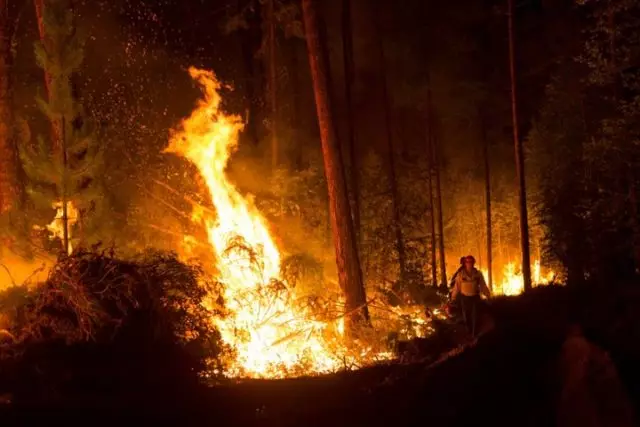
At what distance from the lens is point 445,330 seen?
40.4 ft

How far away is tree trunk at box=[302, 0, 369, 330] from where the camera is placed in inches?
545

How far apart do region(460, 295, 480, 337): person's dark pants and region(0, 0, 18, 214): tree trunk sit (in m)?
10.9

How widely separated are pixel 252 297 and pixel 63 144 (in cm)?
467

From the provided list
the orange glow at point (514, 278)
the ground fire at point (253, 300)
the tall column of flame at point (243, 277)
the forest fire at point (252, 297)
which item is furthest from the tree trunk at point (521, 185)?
the tall column of flame at point (243, 277)

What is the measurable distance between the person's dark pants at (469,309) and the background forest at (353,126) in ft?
15.6

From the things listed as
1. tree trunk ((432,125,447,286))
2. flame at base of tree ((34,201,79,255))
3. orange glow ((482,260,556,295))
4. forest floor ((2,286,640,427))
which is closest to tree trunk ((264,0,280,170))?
tree trunk ((432,125,447,286))

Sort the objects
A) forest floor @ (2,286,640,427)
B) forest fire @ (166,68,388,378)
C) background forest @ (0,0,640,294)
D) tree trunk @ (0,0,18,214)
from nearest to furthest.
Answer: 1. forest floor @ (2,286,640,427)
2. forest fire @ (166,68,388,378)
3. background forest @ (0,0,640,294)
4. tree trunk @ (0,0,18,214)

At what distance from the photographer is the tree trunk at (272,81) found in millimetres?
19812

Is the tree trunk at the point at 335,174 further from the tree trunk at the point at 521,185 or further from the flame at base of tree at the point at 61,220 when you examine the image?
the tree trunk at the point at 521,185

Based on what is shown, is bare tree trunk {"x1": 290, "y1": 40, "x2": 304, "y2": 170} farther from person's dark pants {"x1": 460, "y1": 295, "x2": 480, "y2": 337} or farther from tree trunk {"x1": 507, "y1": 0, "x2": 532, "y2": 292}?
person's dark pants {"x1": 460, "y1": 295, "x2": 480, "y2": 337}

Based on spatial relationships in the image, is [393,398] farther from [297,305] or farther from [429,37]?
[429,37]

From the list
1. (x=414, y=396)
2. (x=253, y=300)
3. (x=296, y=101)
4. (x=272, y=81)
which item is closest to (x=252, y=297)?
(x=253, y=300)

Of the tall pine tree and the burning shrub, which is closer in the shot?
the burning shrub

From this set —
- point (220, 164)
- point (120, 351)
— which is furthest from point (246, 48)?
point (120, 351)
